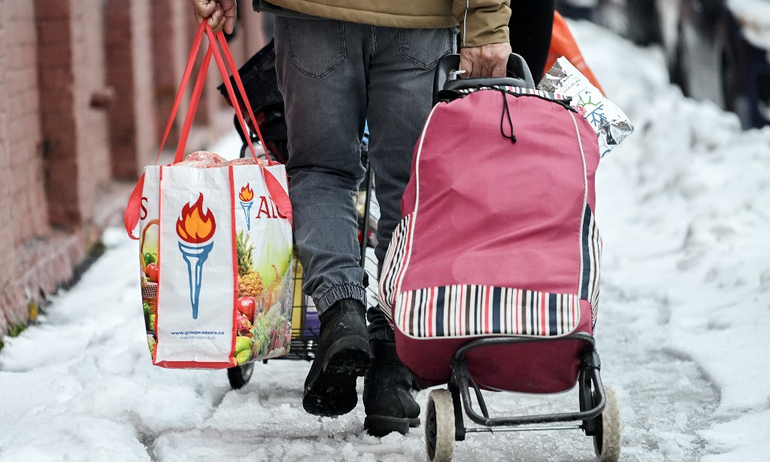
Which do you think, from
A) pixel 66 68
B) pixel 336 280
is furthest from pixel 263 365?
pixel 66 68

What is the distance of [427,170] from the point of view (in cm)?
288

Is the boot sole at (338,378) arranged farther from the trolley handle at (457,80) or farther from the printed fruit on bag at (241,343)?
the trolley handle at (457,80)

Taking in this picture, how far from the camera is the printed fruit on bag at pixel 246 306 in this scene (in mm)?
3146

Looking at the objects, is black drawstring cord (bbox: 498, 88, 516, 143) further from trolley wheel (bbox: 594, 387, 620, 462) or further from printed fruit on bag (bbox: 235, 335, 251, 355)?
printed fruit on bag (bbox: 235, 335, 251, 355)

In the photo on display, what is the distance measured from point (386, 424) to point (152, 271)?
2.60ft

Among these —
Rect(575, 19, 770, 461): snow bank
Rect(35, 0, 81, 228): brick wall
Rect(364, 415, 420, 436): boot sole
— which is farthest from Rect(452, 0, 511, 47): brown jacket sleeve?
Rect(35, 0, 81, 228): brick wall

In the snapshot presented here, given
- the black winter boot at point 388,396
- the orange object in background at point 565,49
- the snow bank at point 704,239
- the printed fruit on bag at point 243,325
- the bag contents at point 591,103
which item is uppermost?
the orange object in background at point 565,49

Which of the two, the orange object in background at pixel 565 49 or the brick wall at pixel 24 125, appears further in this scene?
the brick wall at pixel 24 125

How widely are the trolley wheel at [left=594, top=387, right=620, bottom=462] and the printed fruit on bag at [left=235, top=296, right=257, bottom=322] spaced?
99 cm

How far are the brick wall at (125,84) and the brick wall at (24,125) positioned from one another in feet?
5.68

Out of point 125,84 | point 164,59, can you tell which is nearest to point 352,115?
point 125,84

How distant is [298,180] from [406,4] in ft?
1.97

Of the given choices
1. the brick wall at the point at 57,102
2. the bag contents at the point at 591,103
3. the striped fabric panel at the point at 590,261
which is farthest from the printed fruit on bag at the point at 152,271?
the brick wall at the point at 57,102

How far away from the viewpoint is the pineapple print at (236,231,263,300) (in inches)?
124
